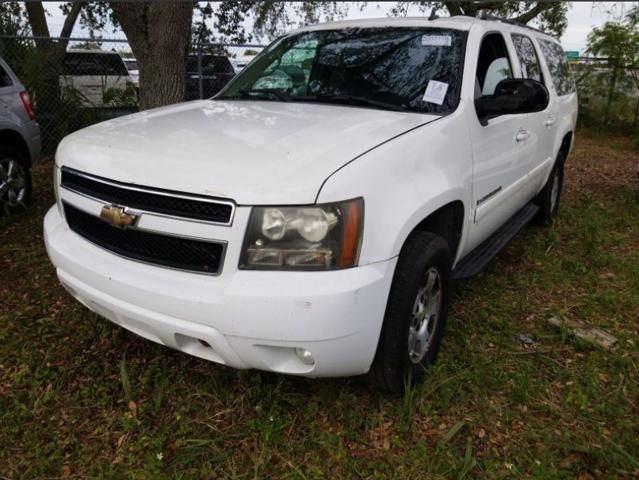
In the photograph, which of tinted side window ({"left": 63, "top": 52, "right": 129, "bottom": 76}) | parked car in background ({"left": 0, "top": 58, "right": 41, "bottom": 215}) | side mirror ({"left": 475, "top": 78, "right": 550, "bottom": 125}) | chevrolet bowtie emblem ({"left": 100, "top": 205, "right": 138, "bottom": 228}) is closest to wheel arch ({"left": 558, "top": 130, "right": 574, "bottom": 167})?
side mirror ({"left": 475, "top": 78, "right": 550, "bottom": 125})

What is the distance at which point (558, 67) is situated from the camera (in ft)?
16.8

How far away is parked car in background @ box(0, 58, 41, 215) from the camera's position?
4.94 metres

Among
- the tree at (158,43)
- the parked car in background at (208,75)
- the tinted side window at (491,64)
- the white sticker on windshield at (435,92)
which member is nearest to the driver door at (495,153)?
the tinted side window at (491,64)

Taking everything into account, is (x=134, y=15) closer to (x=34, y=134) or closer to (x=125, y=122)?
(x=34, y=134)

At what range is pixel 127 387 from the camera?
268 centimetres

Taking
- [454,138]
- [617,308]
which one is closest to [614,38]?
[617,308]

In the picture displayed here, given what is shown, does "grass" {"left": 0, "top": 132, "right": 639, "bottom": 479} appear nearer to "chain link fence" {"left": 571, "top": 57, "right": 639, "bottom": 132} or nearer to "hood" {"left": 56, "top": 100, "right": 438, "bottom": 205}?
"hood" {"left": 56, "top": 100, "right": 438, "bottom": 205}

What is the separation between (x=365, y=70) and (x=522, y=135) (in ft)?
4.10

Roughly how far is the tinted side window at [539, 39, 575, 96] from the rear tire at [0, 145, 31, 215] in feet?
16.0

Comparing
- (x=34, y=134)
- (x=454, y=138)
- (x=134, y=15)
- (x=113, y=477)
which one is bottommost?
(x=113, y=477)

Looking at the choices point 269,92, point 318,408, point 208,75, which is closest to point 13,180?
point 269,92

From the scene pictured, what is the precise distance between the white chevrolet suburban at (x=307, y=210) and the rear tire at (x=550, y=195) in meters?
2.01

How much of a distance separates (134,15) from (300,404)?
3.88 meters

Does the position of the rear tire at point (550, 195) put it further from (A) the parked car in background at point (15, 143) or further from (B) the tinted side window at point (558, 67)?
(A) the parked car in background at point (15, 143)
